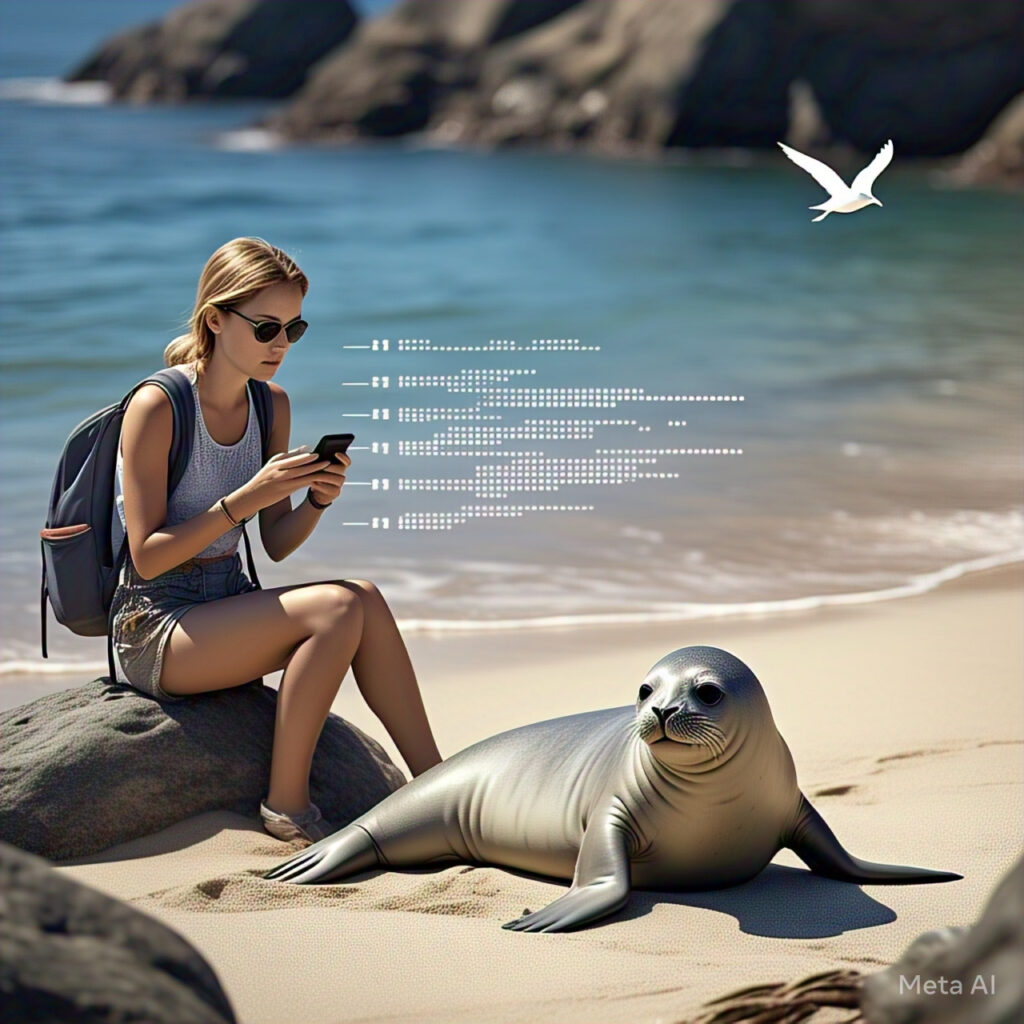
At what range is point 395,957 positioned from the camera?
3137 millimetres

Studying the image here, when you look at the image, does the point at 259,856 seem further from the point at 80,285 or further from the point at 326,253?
the point at 326,253

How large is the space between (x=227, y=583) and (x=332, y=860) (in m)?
0.83

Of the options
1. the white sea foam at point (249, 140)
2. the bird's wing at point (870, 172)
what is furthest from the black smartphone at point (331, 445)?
the white sea foam at point (249, 140)

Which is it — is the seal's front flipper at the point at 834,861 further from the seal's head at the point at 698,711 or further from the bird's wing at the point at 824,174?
the bird's wing at the point at 824,174

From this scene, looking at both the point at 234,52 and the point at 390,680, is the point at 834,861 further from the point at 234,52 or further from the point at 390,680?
the point at 234,52

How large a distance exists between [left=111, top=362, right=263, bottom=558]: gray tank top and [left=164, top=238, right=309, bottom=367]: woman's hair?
6 centimetres

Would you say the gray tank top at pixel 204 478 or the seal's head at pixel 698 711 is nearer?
the seal's head at pixel 698 711

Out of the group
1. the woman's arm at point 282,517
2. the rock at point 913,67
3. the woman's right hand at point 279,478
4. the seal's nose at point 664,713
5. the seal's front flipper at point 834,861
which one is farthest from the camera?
the rock at point 913,67

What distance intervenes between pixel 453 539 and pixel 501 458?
2.15 m

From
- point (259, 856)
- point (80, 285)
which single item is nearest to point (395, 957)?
point (259, 856)

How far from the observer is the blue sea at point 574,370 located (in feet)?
25.4

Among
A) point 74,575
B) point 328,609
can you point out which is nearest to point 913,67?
point 328,609

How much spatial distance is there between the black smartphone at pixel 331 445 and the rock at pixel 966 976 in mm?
2307

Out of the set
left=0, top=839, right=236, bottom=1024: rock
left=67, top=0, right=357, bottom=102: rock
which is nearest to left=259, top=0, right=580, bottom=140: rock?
left=67, top=0, right=357, bottom=102: rock
